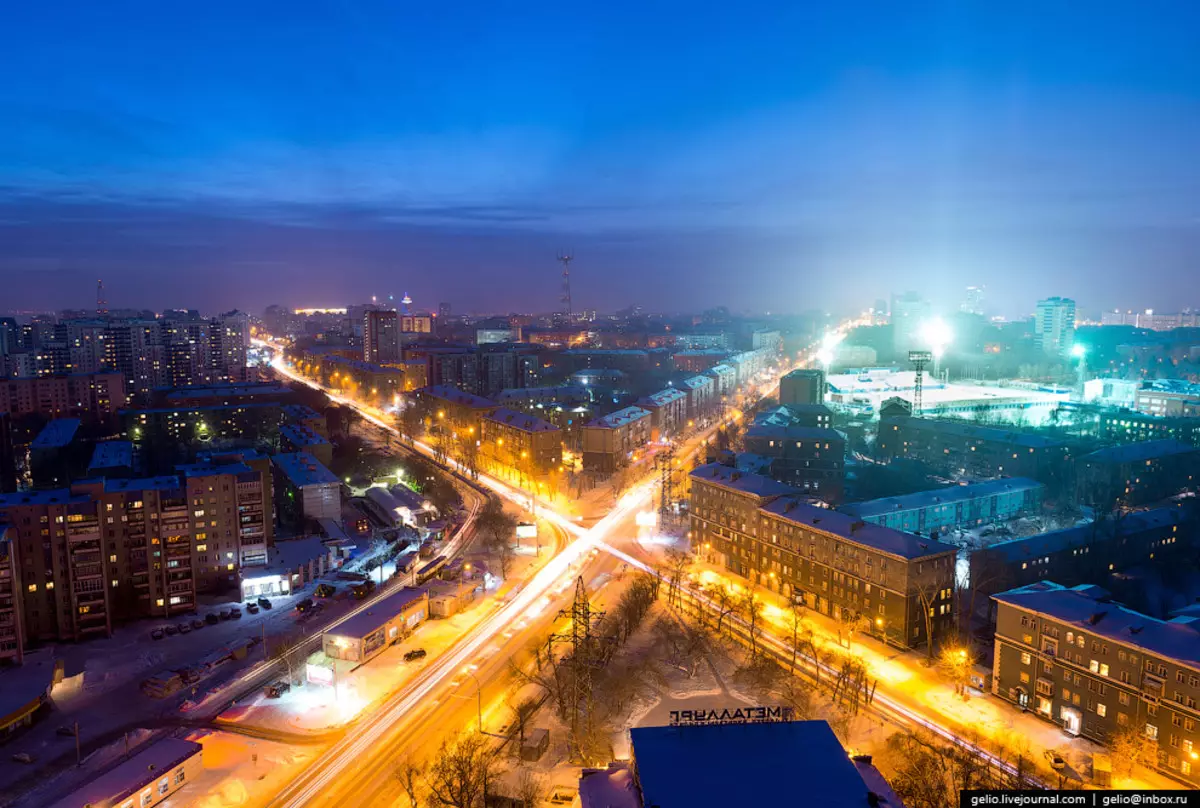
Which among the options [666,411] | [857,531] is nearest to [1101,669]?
[857,531]

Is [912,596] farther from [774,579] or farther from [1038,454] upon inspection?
[1038,454]

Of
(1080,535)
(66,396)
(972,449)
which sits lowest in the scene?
(1080,535)

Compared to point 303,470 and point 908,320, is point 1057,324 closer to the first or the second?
point 908,320

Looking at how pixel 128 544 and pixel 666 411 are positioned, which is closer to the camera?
pixel 128 544

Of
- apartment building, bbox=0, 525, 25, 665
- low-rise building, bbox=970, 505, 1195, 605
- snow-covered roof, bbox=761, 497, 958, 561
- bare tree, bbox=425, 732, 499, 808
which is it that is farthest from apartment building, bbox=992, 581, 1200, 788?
apartment building, bbox=0, 525, 25, 665

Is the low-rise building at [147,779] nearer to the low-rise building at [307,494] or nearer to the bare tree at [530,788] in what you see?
the bare tree at [530,788]

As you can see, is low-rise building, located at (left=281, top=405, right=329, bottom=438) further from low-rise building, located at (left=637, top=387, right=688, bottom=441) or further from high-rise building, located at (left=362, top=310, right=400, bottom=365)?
high-rise building, located at (left=362, top=310, right=400, bottom=365)

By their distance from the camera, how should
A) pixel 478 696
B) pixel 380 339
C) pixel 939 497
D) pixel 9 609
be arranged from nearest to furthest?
pixel 478 696, pixel 9 609, pixel 939 497, pixel 380 339
